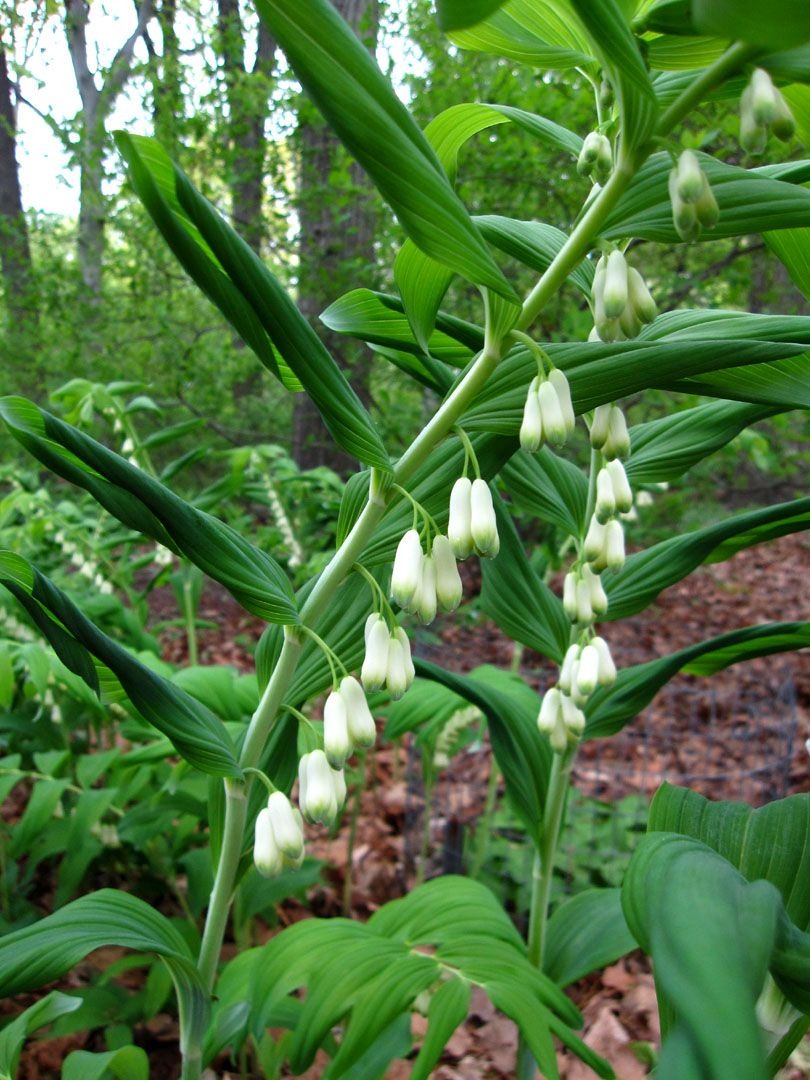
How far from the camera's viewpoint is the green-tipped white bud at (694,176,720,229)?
2.46 feet

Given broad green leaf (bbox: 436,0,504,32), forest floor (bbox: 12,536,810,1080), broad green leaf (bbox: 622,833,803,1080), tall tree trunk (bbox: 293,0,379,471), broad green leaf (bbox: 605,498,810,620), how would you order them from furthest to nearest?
tall tree trunk (bbox: 293,0,379,471) → forest floor (bbox: 12,536,810,1080) → broad green leaf (bbox: 605,498,810,620) → broad green leaf (bbox: 436,0,504,32) → broad green leaf (bbox: 622,833,803,1080)

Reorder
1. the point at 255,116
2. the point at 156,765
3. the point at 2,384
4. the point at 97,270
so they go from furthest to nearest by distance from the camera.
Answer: the point at 97,270
the point at 2,384
the point at 255,116
the point at 156,765

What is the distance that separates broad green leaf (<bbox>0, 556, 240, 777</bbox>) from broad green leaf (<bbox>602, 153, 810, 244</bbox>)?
2.40 ft

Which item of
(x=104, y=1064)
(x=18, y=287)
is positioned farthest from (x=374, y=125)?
(x=18, y=287)

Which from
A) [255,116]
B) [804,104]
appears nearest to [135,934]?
[804,104]

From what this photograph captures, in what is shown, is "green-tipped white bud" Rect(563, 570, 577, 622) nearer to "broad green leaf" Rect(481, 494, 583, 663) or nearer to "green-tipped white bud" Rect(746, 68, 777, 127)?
"broad green leaf" Rect(481, 494, 583, 663)

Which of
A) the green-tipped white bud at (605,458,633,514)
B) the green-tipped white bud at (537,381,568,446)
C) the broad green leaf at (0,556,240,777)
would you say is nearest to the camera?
the green-tipped white bud at (537,381,568,446)

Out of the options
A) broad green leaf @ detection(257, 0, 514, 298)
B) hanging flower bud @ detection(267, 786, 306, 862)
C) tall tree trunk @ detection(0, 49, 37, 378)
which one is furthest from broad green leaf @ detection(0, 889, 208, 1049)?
tall tree trunk @ detection(0, 49, 37, 378)

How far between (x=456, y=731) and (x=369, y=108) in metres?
1.97

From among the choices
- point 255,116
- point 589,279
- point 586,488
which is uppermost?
point 255,116

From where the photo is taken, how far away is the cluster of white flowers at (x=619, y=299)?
0.88 metres

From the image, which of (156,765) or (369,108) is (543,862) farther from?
(369,108)

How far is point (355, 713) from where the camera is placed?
106cm

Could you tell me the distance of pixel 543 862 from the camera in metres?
1.61
